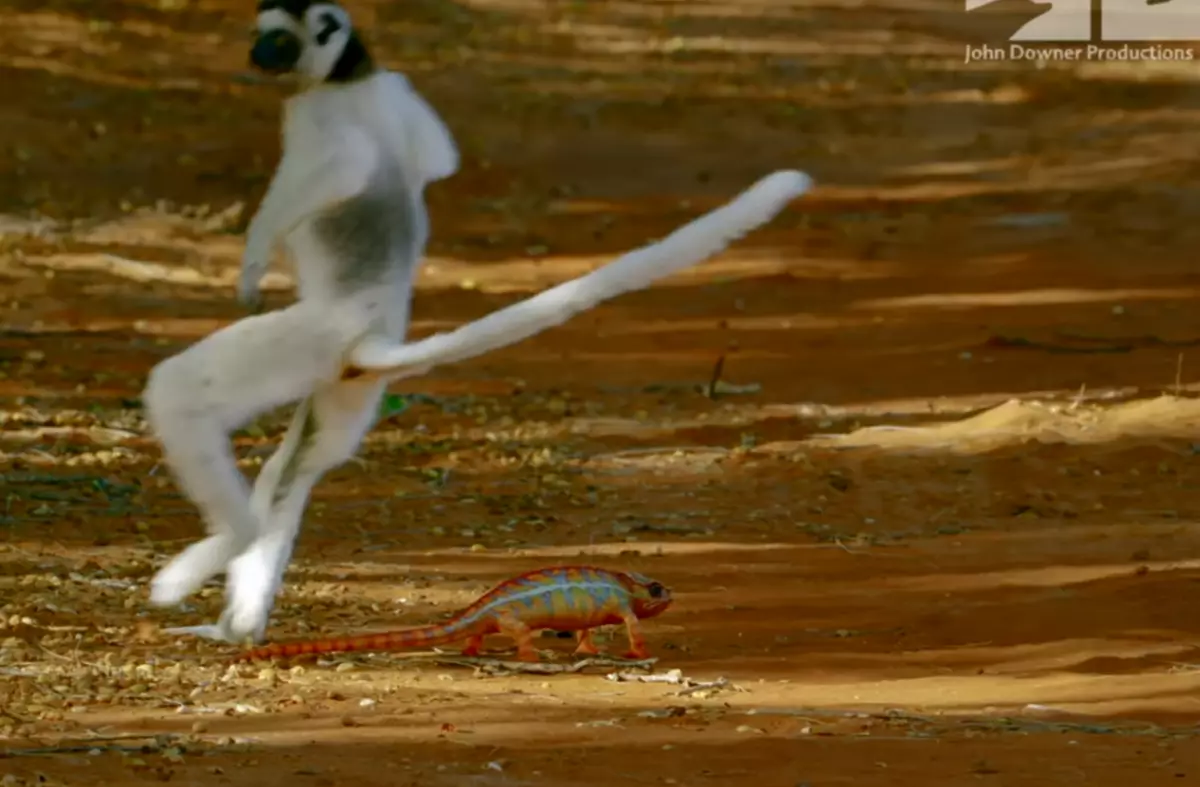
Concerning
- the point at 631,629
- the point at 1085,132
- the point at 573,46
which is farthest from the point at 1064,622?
the point at 573,46

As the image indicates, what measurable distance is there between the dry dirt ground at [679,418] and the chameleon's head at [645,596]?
207mm

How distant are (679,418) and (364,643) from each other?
530 cm

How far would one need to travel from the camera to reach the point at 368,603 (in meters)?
6.86

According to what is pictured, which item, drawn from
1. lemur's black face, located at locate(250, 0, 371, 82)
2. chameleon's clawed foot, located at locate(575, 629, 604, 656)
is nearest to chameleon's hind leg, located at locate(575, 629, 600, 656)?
chameleon's clawed foot, located at locate(575, 629, 604, 656)

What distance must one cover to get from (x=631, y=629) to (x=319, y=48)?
1744mm

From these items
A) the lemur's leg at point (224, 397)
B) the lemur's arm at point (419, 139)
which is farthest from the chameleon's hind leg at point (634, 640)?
the lemur's arm at point (419, 139)

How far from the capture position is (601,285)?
525 cm

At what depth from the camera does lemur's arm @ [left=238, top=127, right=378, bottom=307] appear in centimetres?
545

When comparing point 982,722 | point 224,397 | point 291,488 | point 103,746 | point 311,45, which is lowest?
point 982,722

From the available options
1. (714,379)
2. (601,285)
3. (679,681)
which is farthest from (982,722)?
(714,379)

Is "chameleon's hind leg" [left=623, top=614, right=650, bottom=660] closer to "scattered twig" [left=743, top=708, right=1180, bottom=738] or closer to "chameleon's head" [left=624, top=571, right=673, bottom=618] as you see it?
"chameleon's head" [left=624, top=571, right=673, bottom=618]

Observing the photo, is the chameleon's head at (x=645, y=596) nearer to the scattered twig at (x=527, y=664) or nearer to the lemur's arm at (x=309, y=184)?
the scattered twig at (x=527, y=664)

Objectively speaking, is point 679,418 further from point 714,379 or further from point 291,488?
point 291,488

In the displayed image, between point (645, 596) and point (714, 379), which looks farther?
point (714, 379)
